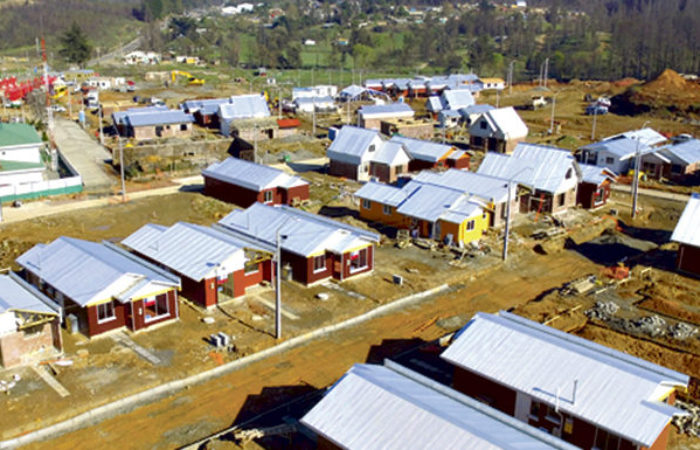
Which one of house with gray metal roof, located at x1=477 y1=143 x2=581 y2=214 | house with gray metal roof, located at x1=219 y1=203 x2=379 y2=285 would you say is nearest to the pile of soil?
house with gray metal roof, located at x1=477 y1=143 x2=581 y2=214

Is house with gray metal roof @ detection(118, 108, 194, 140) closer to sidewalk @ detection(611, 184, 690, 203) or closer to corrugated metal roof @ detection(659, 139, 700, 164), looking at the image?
sidewalk @ detection(611, 184, 690, 203)

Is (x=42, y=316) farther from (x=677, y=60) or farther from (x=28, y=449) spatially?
(x=677, y=60)

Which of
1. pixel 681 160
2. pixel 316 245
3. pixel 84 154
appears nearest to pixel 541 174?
pixel 681 160

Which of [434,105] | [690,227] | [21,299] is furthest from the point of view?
[434,105]

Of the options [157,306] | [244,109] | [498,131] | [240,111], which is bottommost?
[157,306]

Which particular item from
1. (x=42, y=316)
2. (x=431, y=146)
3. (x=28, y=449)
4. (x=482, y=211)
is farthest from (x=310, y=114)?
(x=28, y=449)

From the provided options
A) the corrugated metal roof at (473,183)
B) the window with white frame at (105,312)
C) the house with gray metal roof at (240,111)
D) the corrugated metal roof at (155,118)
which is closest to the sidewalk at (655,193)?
the corrugated metal roof at (473,183)

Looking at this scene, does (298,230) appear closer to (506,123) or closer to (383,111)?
(506,123)
